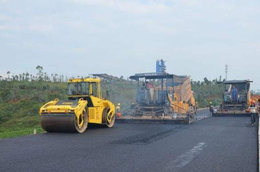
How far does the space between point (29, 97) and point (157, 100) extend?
50.0ft

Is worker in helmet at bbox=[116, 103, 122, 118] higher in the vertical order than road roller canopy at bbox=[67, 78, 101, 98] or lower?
lower

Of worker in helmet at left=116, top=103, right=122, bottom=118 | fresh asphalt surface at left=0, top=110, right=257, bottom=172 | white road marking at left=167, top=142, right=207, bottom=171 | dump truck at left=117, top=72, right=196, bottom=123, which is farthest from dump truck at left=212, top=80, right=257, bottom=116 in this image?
white road marking at left=167, top=142, right=207, bottom=171

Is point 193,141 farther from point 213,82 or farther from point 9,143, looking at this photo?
point 213,82

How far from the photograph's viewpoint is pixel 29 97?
30906mm

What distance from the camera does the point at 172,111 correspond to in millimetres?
19156

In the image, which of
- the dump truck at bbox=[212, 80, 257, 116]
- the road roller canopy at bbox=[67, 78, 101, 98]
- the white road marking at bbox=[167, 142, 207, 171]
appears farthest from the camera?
the dump truck at bbox=[212, 80, 257, 116]

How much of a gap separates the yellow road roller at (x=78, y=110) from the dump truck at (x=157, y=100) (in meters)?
3.01

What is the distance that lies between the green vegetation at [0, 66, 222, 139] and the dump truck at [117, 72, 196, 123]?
665 mm

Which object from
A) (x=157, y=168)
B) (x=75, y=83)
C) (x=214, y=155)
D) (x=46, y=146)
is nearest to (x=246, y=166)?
(x=214, y=155)

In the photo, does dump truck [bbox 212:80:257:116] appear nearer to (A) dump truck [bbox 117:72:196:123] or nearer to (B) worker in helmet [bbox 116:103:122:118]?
(A) dump truck [bbox 117:72:196:123]

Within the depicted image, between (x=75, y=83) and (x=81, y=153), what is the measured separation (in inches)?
256

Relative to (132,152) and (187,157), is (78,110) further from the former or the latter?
(187,157)

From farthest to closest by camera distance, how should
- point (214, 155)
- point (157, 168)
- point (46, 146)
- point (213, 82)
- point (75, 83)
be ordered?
1. point (213, 82)
2. point (75, 83)
3. point (46, 146)
4. point (214, 155)
5. point (157, 168)

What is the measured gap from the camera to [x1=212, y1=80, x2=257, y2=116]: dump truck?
24500 mm
